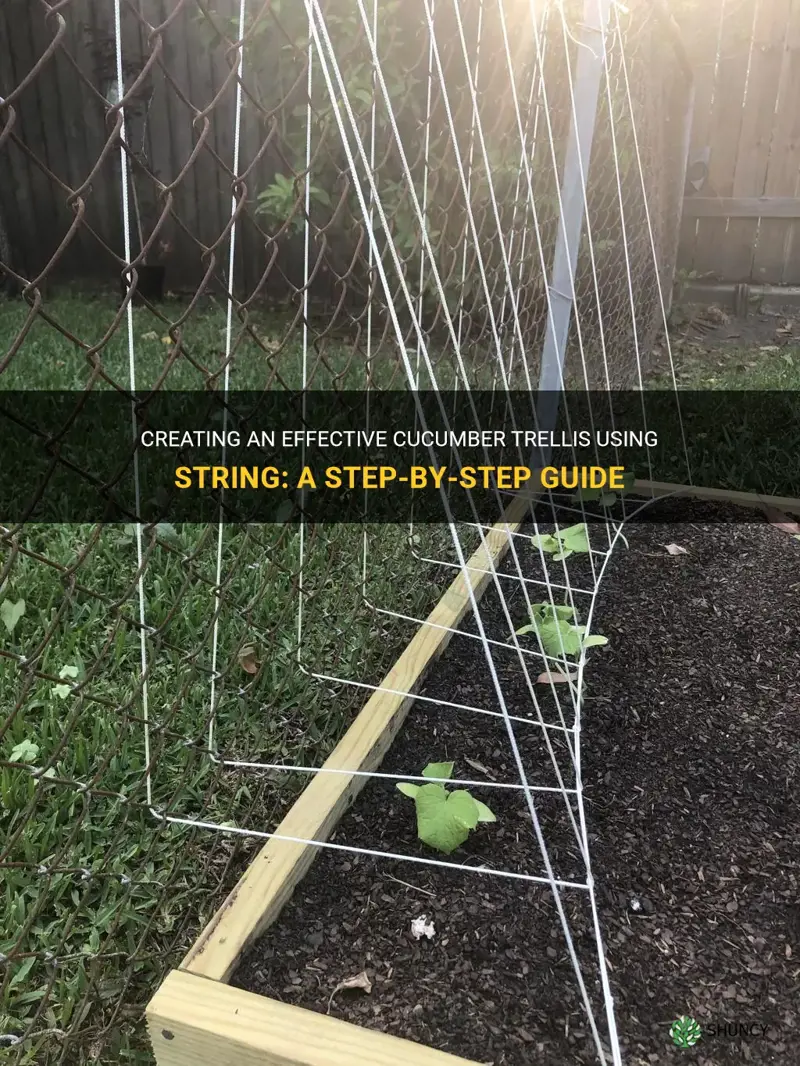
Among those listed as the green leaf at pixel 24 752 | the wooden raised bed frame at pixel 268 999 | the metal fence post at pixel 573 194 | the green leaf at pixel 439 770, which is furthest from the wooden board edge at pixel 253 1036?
the metal fence post at pixel 573 194

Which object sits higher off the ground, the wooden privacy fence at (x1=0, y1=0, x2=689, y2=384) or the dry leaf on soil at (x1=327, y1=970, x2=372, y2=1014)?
the wooden privacy fence at (x1=0, y1=0, x2=689, y2=384)

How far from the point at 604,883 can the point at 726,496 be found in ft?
4.26

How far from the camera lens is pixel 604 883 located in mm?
954

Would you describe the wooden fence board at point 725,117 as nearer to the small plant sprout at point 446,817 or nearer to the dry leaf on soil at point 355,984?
the small plant sprout at point 446,817

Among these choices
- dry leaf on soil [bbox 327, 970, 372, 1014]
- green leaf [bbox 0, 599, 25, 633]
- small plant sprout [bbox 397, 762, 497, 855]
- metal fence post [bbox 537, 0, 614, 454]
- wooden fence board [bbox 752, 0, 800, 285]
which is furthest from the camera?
wooden fence board [bbox 752, 0, 800, 285]

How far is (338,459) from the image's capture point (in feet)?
7.15

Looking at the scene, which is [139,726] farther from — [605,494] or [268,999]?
[605,494]

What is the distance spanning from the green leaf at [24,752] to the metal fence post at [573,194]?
1291 mm

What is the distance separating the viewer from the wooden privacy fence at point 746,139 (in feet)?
14.1

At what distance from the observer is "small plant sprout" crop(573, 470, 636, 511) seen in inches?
74.4

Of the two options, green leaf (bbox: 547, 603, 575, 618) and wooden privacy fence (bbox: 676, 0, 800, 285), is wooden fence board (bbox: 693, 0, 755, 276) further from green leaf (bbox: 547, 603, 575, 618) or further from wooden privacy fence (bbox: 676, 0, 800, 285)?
green leaf (bbox: 547, 603, 575, 618)

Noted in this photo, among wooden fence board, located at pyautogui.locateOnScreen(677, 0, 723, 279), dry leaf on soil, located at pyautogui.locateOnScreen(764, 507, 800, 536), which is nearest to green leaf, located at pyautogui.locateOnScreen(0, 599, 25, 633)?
dry leaf on soil, located at pyautogui.locateOnScreen(764, 507, 800, 536)

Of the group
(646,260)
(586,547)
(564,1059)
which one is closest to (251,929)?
(564,1059)

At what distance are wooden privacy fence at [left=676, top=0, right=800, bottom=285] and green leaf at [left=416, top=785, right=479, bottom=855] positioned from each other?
4.41 metres
